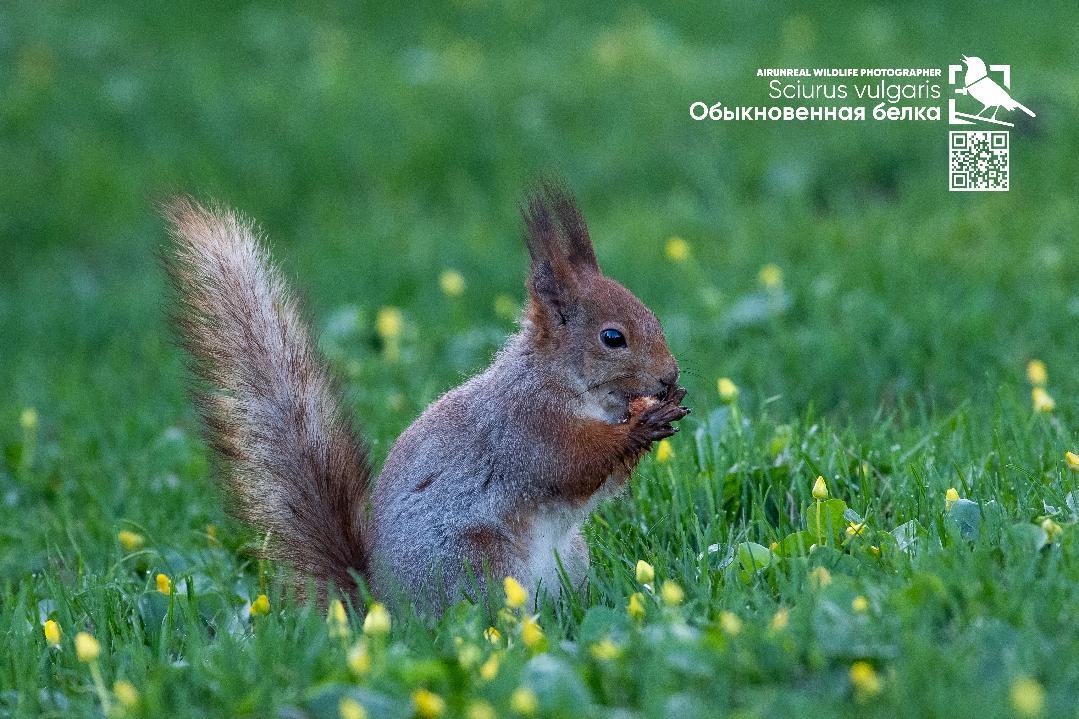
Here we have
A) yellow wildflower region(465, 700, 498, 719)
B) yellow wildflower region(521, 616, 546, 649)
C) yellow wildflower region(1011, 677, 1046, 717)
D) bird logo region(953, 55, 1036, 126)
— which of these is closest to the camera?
yellow wildflower region(1011, 677, 1046, 717)

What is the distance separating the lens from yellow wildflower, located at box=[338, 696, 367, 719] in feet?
6.45

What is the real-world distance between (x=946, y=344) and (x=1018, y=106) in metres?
2.68

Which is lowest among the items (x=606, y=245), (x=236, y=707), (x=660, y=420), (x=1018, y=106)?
(x=236, y=707)

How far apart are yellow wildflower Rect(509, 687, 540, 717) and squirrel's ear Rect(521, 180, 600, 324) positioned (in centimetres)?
123

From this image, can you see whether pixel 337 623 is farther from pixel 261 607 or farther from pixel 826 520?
pixel 826 520

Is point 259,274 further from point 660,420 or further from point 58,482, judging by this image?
point 58,482

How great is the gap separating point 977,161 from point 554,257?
13.5ft

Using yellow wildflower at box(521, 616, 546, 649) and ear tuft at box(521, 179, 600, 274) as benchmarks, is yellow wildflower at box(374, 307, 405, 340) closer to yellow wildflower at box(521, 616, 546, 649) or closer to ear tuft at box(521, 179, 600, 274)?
ear tuft at box(521, 179, 600, 274)

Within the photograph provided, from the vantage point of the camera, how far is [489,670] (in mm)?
2199

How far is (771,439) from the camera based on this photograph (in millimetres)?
Answer: 3629

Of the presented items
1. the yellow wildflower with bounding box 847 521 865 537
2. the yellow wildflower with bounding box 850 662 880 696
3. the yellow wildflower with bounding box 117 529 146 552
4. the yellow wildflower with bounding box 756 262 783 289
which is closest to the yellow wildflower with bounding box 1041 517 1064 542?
the yellow wildflower with bounding box 847 521 865 537

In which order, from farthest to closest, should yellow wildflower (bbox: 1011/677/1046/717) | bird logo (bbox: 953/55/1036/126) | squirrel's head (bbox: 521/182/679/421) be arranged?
bird logo (bbox: 953/55/1036/126), squirrel's head (bbox: 521/182/679/421), yellow wildflower (bbox: 1011/677/1046/717)

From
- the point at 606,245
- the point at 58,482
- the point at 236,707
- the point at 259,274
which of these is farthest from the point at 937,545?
the point at 606,245

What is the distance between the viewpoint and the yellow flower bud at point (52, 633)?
2748 millimetres
